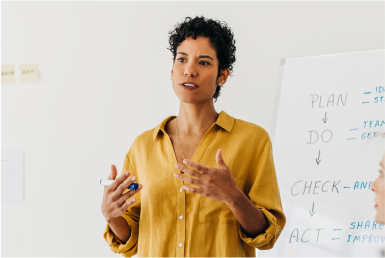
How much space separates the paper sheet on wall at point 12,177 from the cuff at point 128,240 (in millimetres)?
1018

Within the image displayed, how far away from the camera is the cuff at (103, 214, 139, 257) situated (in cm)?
99

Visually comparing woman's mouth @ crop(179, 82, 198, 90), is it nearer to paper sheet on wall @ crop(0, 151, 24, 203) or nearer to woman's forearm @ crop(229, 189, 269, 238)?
woman's forearm @ crop(229, 189, 269, 238)

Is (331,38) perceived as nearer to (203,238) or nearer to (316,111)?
(316,111)

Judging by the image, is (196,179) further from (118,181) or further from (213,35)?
(213,35)

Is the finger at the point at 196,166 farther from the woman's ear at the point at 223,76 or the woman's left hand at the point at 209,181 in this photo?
the woman's ear at the point at 223,76

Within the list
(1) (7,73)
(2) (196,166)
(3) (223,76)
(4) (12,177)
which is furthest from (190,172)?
(1) (7,73)

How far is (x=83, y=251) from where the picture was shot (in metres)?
1.71

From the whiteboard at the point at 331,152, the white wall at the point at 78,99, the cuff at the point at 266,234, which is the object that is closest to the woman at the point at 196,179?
the cuff at the point at 266,234

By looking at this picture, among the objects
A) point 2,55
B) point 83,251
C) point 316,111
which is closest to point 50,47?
point 2,55

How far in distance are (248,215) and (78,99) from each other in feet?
4.09

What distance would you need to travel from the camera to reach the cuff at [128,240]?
0.99 metres

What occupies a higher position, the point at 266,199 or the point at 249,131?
the point at 249,131

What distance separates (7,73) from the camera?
1.83 meters

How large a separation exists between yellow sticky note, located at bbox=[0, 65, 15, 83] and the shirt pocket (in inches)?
56.8
